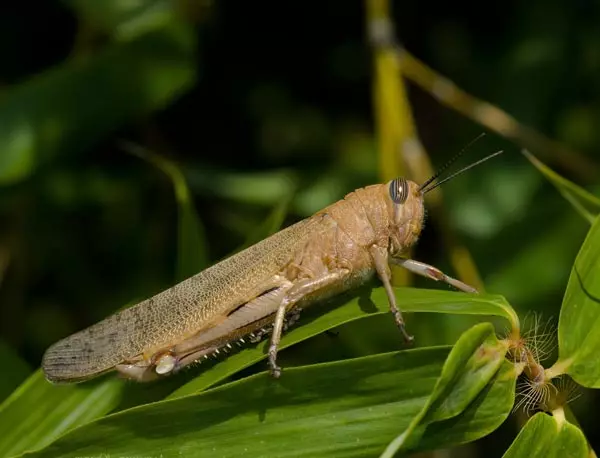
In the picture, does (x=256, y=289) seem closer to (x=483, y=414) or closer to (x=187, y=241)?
(x=187, y=241)

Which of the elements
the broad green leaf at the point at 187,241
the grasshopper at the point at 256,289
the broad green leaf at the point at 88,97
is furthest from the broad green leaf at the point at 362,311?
the broad green leaf at the point at 88,97

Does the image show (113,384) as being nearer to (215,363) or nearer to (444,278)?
(215,363)

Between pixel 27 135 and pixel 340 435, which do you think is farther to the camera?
pixel 27 135

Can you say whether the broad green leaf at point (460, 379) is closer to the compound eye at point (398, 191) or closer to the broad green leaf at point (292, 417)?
the broad green leaf at point (292, 417)

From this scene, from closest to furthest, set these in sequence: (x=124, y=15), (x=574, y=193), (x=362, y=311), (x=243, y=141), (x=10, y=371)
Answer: (x=362, y=311) → (x=574, y=193) → (x=10, y=371) → (x=124, y=15) → (x=243, y=141)

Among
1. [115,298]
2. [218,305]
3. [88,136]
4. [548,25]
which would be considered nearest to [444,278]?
[218,305]

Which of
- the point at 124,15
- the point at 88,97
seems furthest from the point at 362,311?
the point at 124,15

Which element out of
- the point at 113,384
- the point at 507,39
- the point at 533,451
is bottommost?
the point at 533,451
